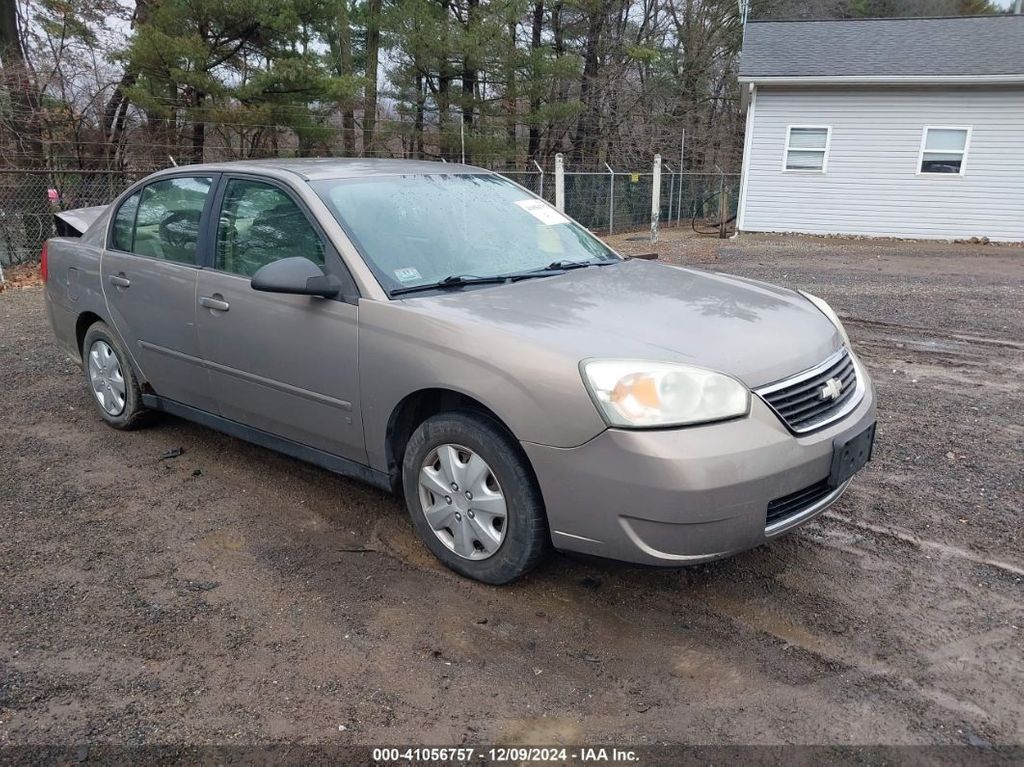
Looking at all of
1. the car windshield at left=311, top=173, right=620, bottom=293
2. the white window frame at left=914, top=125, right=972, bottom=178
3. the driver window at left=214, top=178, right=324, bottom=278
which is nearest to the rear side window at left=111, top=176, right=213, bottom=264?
the driver window at left=214, top=178, right=324, bottom=278

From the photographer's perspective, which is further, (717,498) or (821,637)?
(821,637)

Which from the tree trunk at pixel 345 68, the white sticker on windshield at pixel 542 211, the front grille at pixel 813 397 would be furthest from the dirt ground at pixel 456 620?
the tree trunk at pixel 345 68

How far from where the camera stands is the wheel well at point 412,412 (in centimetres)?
308

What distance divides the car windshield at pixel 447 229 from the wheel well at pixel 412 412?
482mm

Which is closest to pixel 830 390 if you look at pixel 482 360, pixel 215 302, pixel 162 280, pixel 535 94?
pixel 482 360

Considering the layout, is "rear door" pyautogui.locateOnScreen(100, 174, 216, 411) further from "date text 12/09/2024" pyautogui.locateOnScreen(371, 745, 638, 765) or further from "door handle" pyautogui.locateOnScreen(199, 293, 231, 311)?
"date text 12/09/2024" pyautogui.locateOnScreen(371, 745, 638, 765)

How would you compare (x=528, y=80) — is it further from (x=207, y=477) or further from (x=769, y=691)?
(x=769, y=691)

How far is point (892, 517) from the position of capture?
144 inches

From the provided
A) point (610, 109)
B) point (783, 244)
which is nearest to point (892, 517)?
point (783, 244)

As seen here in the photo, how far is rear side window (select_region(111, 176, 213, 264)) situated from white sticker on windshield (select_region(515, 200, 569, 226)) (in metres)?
1.68

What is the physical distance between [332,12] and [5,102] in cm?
641

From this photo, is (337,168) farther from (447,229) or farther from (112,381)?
(112,381)

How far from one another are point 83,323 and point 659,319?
12.9ft

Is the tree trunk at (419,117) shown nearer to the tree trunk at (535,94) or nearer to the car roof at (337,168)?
the tree trunk at (535,94)
